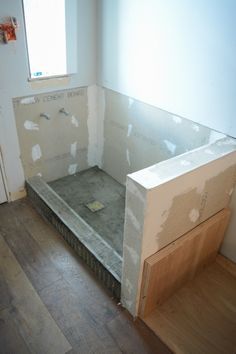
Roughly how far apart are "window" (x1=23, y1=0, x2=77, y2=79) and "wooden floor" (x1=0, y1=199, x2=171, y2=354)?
139cm

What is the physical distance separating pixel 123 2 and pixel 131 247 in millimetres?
1743

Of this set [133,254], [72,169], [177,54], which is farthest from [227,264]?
[72,169]

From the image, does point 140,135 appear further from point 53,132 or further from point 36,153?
point 36,153

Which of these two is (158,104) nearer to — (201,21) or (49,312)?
(201,21)

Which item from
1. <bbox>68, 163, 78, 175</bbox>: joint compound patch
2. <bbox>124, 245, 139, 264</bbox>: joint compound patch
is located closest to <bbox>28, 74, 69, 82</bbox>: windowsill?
<bbox>68, 163, 78, 175</bbox>: joint compound patch

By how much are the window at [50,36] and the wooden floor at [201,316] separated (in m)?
1.97

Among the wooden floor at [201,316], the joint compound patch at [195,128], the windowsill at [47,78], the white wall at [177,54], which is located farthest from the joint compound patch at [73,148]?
the wooden floor at [201,316]

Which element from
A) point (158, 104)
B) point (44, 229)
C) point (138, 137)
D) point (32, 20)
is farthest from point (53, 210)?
point (32, 20)

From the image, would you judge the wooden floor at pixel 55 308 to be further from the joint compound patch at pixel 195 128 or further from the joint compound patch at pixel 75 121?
the joint compound patch at pixel 195 128

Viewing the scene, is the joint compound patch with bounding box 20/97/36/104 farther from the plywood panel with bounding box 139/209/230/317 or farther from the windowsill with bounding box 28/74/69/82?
the plywood panel with bounding box 139/209/230/317

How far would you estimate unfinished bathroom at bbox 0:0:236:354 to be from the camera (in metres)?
1.51

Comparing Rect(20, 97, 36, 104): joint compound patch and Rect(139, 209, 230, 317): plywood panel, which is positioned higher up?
Rect(20, 97, 36, 104): joint compound patch

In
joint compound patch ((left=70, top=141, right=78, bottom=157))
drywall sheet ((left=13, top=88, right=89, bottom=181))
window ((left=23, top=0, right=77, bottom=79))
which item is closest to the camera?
window ((left=23, top=0, right=77, bottom=79))

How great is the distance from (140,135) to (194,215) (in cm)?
99
